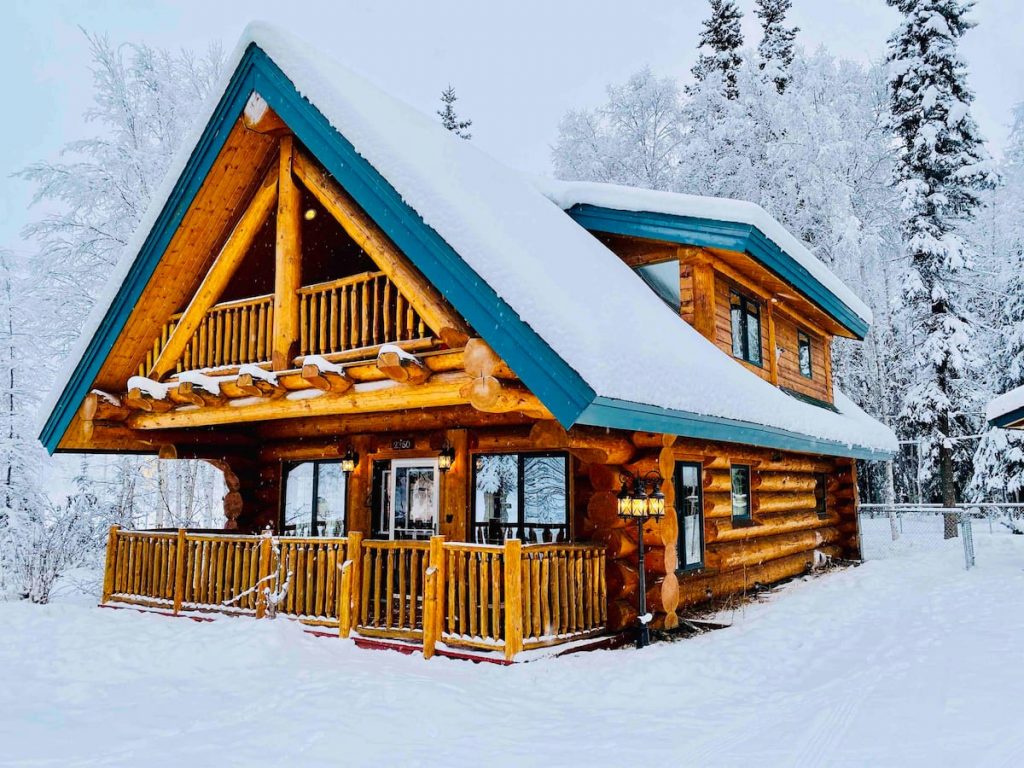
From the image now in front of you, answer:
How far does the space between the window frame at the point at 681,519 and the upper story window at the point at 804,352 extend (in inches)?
223

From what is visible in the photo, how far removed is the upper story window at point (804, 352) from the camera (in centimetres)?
1589

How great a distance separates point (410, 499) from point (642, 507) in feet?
14.3

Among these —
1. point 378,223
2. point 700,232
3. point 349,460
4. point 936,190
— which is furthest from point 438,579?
point 936,190

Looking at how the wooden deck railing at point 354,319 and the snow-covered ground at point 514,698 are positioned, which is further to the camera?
the wooden deck railing at point 354,319

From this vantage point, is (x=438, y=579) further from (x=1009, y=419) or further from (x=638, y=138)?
(x=638, y=138)

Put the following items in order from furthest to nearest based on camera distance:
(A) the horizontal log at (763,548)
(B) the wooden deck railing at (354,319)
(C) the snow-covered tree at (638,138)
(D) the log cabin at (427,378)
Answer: (C) the snow-covered tree at (638,138), (A) the horizontal log at (763,548), (B) the wooden deck railing at (354,319), (D) the log cabin at (427,378)

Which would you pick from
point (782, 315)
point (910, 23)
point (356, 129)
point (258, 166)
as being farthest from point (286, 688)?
point (910, 23)

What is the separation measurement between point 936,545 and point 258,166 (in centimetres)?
1905

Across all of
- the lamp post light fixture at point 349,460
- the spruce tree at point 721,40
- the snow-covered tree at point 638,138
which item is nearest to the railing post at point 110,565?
the lamp post light fixture at point 349,460

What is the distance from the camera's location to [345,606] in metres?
8.98

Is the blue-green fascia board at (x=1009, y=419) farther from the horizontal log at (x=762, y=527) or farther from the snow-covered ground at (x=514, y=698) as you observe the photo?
the snow-covered ground at (x=514, y=698)

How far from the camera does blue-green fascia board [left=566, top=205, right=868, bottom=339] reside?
11.0m

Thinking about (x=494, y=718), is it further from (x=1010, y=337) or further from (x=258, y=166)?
(x=1010, y=337)

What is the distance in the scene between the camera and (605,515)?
9203 mm
